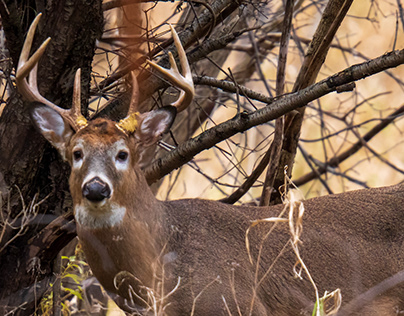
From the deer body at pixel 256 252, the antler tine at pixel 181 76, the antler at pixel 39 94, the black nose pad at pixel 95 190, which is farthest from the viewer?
the antler tine at pixel 181 76

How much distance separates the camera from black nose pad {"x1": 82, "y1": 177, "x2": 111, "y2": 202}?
179 inches

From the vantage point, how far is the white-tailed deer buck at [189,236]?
4.85 meters

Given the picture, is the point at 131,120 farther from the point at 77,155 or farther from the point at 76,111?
the point at 77,155

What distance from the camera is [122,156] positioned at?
5.01 m

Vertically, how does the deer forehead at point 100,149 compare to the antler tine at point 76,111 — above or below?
below

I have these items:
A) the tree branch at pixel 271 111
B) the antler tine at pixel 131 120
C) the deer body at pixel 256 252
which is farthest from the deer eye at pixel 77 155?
the tree branch at pixel 271 111

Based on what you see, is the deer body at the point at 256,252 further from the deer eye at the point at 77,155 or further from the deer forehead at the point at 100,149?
the deer eye at the point at 77,155

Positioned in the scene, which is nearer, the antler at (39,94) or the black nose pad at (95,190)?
the black nose pad at (95,190)

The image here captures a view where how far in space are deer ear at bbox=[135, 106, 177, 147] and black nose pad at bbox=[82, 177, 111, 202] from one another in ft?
2.51

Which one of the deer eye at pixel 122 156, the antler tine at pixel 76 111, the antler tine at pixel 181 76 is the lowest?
the deer eye at pixel 122 156

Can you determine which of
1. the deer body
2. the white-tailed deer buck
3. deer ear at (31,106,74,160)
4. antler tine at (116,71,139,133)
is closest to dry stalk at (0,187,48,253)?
deer ear at (31,106,74,160)

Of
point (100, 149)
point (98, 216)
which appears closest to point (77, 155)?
point (100, 149)

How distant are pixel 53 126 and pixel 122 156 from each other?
57 centimetres

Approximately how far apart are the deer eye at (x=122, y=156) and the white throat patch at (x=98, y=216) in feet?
1.08
